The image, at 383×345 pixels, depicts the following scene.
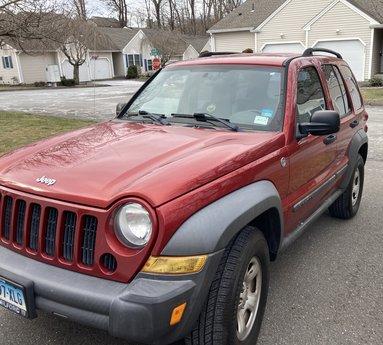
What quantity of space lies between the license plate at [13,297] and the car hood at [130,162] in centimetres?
50

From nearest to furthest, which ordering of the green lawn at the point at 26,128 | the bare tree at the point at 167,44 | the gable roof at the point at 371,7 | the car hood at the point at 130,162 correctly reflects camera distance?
the car hood at the point at 130,162, the green lawn at the point at 26,128, the gable roof at the point at 371,7, the bare tree at the point at 167,44

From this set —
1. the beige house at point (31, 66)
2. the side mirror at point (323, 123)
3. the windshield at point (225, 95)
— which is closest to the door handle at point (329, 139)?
the side mirror at point (323, 123)

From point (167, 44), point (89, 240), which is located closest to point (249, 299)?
point (89, 240)

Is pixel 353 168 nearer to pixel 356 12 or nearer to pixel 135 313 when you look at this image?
pixel 135 313

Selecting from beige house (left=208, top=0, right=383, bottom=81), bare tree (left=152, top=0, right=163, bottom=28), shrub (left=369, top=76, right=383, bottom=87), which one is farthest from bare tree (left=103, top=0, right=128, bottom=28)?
shrub (left=369, top=76, right=383, bottom=87)

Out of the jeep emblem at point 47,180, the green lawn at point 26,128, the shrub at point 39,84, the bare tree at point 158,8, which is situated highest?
the bare tree at point 158,8

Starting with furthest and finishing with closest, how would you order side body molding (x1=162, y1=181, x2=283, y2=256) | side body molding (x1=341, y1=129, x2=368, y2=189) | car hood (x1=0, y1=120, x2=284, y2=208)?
side body molding (x1=341, y1=129, x2=368, y2=189), car hood (x1=0, y1=120, x2=284, y2=208), side body molding (x1=162, y1=181, x2=283, y2=256)

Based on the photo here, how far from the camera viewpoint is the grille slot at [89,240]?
221 centimetres

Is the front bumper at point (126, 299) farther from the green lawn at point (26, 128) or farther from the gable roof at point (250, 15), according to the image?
the gable roof at point (250, 15)

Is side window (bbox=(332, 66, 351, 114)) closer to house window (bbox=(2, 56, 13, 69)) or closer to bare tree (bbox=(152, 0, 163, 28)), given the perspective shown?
house window (bbox=(2, 56, 13, 69))

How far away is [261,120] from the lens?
3.27 metres

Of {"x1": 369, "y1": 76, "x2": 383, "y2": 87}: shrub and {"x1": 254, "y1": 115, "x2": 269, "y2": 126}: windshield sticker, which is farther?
{"x1": 369, "y1": 76, "x2": 383, "y2": 87}: shrub

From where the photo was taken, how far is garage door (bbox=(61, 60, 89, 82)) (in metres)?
41.9

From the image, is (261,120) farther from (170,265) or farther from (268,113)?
(170,265)
